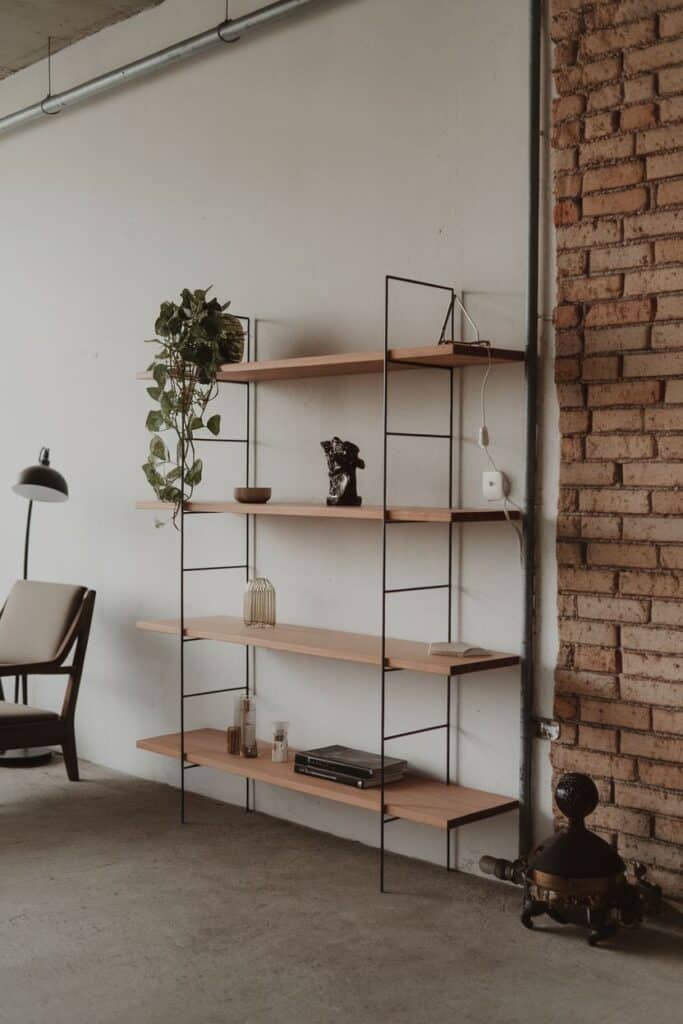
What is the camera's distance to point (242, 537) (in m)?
4.93

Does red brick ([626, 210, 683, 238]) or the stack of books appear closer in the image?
red brick ([626, 210, 683, 238])

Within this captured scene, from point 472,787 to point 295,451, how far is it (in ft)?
4.82

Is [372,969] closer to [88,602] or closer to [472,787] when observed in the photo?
[472,787]

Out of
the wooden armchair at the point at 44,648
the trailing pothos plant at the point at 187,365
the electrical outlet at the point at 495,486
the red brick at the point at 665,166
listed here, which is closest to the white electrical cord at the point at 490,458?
the electrical outlet at the point at 495,486

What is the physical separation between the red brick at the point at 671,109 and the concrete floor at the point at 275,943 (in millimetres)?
2356

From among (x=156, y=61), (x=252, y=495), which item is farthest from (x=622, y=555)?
(x=156, y=61)

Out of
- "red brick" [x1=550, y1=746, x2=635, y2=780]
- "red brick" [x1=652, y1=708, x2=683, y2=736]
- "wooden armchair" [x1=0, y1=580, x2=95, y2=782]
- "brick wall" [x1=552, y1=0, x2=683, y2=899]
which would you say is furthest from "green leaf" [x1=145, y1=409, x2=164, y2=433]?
"red brick" [x1=652, y1=708, x2=683, y2=736]

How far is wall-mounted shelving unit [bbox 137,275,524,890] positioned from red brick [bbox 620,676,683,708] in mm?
379

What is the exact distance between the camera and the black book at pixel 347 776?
402 centimetres

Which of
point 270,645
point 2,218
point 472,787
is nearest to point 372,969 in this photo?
point 472,787

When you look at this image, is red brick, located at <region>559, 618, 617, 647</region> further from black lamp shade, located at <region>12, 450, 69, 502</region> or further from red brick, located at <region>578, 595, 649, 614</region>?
black lamp shade, located at <region>12, 450, 69, 502</region>

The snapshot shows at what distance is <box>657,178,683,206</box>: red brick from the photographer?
3.51 meters

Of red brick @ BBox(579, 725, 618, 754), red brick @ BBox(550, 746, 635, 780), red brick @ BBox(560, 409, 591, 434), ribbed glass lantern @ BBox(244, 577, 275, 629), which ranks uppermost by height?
red brick @ BBox(560, 409, 591, 434)

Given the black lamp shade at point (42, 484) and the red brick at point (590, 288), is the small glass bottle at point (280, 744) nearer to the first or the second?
the black lamp shade at point (42, 484)
